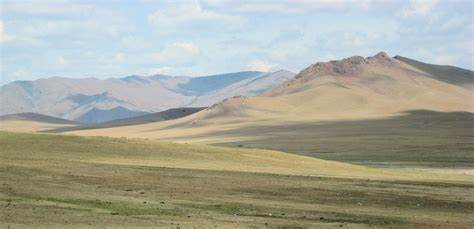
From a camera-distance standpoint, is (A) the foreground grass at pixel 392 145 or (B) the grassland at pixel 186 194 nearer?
(B) the grassland at pixel 186 194

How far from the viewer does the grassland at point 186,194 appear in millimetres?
34062

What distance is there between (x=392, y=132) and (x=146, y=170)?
139 meters

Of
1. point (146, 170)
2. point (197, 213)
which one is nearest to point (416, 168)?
point (146, 170)

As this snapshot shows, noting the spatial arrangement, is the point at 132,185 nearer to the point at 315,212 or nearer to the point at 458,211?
the point at 315,212

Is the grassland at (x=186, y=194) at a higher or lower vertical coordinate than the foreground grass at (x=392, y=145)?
higher

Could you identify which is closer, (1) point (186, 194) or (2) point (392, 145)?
(1) point (186, 194)

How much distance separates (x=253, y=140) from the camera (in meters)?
189

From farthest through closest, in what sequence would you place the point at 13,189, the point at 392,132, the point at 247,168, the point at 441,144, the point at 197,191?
1. the point at 392,132
2. the point at 441,144
3. the point at 247,168
4. the point at 197,191
5. the point at 13,189

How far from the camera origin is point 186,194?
140 feet

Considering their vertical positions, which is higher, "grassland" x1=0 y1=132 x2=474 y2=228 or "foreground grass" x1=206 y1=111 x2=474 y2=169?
"grassland" x1=0 y1=132 x2=474 y2=228

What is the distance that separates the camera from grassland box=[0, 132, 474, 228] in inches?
1341

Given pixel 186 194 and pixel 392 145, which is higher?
pixel 186 194

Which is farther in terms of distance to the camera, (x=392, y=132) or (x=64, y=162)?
(x=392, y=132)

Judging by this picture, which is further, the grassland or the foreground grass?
the foreground grass
